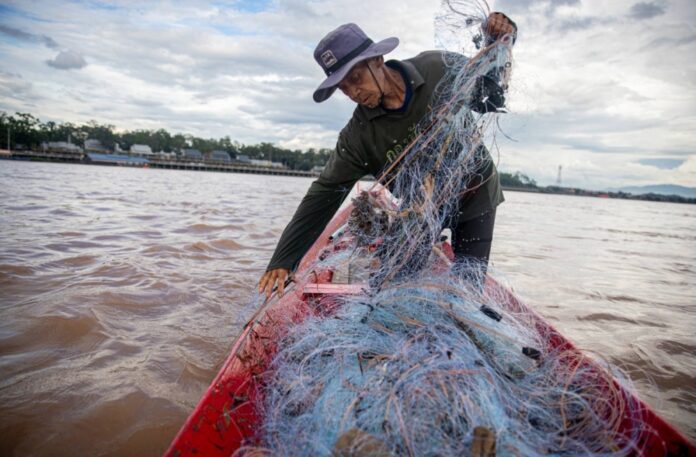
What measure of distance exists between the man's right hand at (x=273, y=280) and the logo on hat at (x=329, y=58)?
148cm

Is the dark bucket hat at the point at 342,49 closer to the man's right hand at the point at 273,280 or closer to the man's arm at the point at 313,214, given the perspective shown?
the man's arm at the point at 313,214

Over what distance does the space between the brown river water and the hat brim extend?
1.80 metres

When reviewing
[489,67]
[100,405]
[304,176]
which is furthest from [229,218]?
→ [304,176]

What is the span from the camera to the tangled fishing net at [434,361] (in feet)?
4.39

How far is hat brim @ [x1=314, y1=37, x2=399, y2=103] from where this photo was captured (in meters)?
2.34

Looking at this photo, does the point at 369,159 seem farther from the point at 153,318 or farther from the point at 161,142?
the point at 161,142

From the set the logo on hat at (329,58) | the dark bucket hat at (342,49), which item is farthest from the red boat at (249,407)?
the logo on hat at (329,58)

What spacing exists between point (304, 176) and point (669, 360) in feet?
314

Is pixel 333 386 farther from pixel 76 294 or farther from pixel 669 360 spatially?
pixel 76 294

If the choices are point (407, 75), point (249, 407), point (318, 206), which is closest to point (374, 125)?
point (407, 75)

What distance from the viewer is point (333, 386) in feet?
5.15

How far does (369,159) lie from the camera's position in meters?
3.02

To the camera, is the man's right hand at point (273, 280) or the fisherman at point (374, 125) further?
the man's right hand at point (273, 280)

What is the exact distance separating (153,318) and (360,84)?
3.24m
